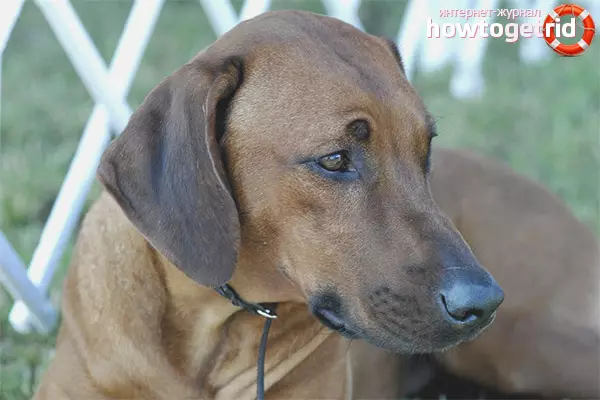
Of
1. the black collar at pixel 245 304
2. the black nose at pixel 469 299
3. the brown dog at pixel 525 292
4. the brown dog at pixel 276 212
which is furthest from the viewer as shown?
the brown dog at pixel 525 292

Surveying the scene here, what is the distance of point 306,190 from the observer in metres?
2.44

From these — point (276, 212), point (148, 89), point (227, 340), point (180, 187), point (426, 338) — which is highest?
point (180, 187)

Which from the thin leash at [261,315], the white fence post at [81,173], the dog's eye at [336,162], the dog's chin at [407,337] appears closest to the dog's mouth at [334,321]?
the dog's chin at [407,337]

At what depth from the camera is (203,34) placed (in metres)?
8.09

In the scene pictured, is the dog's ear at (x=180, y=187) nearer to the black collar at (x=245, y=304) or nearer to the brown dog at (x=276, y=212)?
the brown dog at (x=276, y=212)

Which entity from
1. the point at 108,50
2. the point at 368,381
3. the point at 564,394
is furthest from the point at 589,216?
the point at 108,50

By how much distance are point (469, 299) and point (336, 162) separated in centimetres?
47

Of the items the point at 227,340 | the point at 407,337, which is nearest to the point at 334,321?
the point at 407,337

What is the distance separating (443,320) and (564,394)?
1.70 m

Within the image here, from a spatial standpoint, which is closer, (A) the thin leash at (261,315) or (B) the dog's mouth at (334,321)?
(B) the dog's mouth at (334,321)

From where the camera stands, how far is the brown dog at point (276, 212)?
7.79 ft

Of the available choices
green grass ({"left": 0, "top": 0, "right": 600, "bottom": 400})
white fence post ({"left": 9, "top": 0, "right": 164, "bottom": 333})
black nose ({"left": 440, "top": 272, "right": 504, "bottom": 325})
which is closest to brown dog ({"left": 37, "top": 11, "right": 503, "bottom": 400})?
black nose ({"left": 440, "top": 272, "right": 504, "bottom": 325})

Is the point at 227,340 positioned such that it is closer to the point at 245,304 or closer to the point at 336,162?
the point at 245,304

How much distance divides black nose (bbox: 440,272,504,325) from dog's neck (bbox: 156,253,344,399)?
1.91 ft
